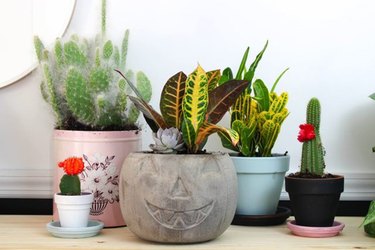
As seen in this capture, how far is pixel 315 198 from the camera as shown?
0.93 meters

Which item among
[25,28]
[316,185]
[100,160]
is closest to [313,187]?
[316,185]

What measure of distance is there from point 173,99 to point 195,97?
0.17 ft

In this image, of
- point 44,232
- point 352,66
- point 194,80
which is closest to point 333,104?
point 352,66

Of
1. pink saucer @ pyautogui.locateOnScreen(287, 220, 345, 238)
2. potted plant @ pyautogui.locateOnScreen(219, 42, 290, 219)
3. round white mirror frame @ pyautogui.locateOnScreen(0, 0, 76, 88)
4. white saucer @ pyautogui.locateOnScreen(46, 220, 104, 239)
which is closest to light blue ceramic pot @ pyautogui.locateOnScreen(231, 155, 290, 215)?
potted plant @ pyautogui.locateOnScreen(219, 42, 290, 219)

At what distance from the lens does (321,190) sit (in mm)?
920

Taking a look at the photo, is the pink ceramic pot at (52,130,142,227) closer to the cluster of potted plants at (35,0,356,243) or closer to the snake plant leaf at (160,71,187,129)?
the cluster of potted plants at (35,0,356,243)

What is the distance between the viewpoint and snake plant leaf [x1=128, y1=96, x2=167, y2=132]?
2.96 ft

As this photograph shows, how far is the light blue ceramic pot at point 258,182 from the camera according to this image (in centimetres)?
102

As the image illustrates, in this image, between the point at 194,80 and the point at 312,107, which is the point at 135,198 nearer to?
the point at 194,80

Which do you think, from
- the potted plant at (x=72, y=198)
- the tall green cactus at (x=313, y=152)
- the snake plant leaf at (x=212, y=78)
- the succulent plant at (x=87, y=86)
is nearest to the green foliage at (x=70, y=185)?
the potted plant at (x=72, y=198)

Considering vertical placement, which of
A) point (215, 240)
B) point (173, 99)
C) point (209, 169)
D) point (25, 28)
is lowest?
point (215, 240)

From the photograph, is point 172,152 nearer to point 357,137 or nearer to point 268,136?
point 268,136

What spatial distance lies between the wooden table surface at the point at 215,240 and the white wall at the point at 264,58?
8.0 inches

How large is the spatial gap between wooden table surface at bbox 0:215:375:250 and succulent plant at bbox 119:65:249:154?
14 cm
